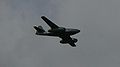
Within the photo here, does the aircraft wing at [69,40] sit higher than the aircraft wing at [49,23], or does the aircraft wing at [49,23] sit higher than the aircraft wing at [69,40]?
the aircraft wing at [69,40]

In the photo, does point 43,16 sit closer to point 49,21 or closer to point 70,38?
point 49,21

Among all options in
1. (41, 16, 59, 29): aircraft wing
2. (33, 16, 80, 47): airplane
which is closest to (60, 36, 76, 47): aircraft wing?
(33, 16, 80, 47): airplane

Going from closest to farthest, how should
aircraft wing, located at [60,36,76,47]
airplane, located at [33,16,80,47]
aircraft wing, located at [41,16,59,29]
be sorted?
1. aircraft wing, located at [41,16,59,29]
2. airplane, located at [33,16,80,47]
3. aircraft wing, located at [60,36,76,47]

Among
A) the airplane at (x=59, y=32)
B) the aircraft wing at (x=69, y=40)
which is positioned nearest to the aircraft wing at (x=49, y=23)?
the airplane at (x=59, y=32)

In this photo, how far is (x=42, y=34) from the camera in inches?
5851

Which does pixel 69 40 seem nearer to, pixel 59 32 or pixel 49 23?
pixel 59 32

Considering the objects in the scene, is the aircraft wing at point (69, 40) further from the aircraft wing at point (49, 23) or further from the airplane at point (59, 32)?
the aircraft wing at point (49, 23)

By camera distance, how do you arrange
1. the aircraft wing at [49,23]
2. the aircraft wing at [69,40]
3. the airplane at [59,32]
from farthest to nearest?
the aircraft wing at [69,40]
the airplane at [59,32]
the aircraft wing at [49,23]

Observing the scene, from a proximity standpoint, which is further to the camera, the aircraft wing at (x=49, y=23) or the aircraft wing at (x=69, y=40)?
the aircraft wing at (x=69, y=40)

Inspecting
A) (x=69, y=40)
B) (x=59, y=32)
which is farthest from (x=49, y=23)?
(x=69, y=40)

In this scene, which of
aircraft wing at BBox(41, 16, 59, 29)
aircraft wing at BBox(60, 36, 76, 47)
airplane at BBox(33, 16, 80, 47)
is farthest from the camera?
aircraft wing at BBox(60, 36, 76, 47)

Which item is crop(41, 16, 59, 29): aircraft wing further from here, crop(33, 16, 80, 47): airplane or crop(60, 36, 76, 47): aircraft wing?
crop(60, 36, 76, 47): aircraft wing

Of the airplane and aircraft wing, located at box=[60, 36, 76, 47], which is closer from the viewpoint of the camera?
the airplane

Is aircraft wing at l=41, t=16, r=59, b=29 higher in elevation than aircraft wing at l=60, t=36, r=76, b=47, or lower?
lower
